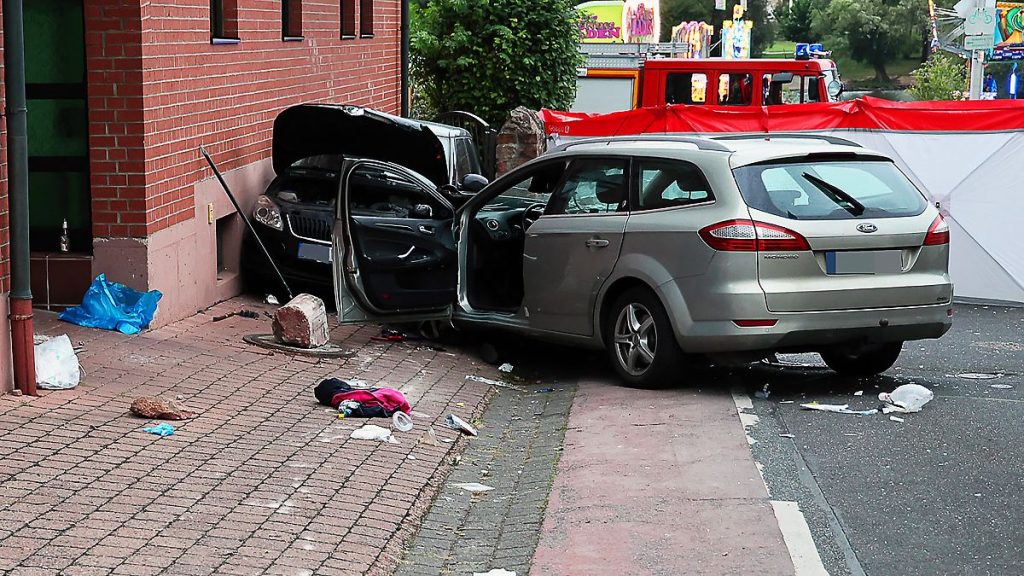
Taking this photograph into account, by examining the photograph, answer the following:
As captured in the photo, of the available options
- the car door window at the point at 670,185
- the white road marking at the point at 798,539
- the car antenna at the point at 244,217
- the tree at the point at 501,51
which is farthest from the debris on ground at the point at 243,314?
the tree at the point at 501,51

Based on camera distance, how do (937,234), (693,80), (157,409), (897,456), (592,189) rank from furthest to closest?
(693,80) → (592,189) → (937,234) → (157,409) → (897,456)

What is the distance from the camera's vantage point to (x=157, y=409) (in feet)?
24.3

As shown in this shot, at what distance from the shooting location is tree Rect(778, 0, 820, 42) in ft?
263

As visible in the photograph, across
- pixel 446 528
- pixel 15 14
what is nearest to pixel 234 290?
pixel 15 14

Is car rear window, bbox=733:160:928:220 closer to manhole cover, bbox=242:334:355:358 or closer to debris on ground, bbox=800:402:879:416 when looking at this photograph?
debris on ground, bbox=800:402:879:416

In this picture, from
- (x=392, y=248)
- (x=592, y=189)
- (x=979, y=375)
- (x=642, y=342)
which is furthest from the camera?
(x=392, y=248)

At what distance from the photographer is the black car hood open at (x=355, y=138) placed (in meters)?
12.7

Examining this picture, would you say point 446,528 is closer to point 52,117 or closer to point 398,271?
point 398,271

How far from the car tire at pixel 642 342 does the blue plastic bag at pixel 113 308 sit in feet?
10.9

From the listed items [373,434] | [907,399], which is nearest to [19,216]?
[373,434]

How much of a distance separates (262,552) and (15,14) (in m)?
3.60

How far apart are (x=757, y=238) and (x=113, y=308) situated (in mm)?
4557

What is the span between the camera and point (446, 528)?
6.31 m

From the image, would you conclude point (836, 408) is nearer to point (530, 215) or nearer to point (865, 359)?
point (865, 359)
